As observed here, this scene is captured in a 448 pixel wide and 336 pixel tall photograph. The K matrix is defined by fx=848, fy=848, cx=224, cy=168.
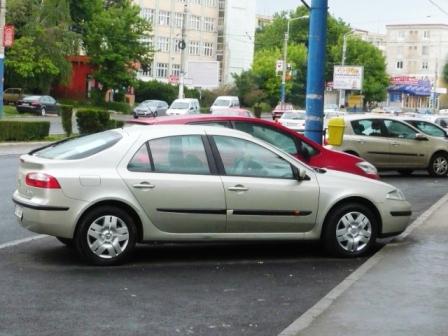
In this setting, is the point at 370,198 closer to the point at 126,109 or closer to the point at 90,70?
the point at 126,109

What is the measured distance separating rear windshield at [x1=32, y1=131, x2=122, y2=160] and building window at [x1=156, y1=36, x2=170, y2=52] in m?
93.3

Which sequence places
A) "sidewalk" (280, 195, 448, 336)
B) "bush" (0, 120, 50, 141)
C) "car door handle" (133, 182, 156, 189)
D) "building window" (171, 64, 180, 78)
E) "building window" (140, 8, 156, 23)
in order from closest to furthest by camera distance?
"sidewalk" (280, 195, 448, 336)
"car door handle" (133, 182, 156, 189)
"bush" (0, 120, 50, 141)
"building window" (140, 8, 156, 23)
"building window" (171, 64, 180, 78)

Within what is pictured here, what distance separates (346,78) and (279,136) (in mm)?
59343

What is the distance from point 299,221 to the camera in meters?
9.14

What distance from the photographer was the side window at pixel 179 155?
8727mm

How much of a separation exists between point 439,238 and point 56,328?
5.94 m

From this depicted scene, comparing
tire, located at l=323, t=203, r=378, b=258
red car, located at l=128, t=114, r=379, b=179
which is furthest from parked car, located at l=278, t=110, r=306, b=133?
tire, located at l=323, t=203, r=378, b=258

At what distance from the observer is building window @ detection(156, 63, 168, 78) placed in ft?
335

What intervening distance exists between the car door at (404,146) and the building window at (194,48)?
8698cm

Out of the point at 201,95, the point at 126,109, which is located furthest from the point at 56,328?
the point at 201,95

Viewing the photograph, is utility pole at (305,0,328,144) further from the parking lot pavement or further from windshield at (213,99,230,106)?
windshield at (213,99,230,106)

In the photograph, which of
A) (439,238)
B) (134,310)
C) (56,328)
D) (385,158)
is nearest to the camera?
(56,328)

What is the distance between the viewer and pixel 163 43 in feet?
335

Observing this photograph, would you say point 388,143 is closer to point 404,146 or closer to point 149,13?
point 404,146
